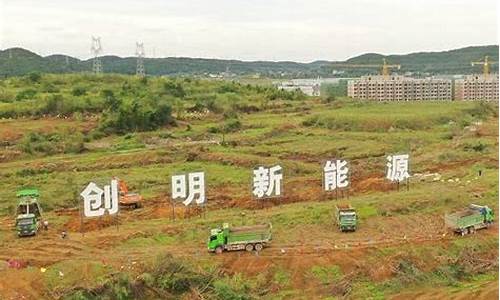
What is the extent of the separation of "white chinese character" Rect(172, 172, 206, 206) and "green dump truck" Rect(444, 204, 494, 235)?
5.70 metres

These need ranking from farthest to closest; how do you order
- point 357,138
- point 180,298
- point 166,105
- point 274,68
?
point 274,68, point 166,105, point 357,138, point 180,298

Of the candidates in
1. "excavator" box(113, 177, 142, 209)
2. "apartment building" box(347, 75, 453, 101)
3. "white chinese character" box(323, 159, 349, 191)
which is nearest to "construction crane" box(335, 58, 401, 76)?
"apartment building" box(347, 75, 453, 101)

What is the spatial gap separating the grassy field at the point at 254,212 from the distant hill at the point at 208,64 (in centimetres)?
3446

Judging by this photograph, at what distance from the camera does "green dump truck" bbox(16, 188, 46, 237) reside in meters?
15.3

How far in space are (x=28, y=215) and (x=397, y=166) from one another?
9.26 m

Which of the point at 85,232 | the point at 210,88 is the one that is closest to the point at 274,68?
the point at 210,88

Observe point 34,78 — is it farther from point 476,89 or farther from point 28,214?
point 476,89

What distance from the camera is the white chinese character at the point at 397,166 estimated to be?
17672 millimetres

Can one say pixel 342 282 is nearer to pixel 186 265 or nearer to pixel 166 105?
pixel 186 265

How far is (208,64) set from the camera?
113 metres

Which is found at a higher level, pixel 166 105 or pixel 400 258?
pixel 166 105

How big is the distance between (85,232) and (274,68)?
409 feet

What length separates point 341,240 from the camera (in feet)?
49.2

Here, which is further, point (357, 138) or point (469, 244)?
point (357, 138)
